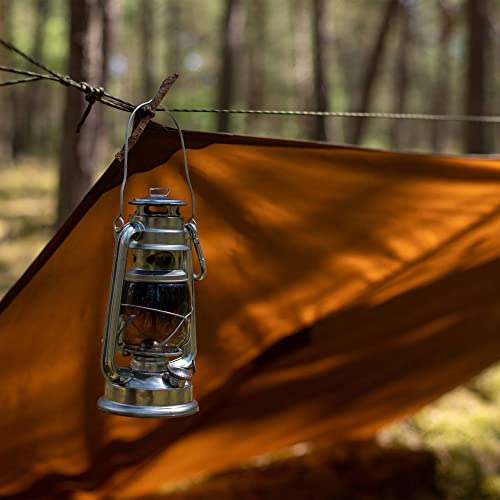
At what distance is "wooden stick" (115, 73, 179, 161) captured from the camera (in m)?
1.52

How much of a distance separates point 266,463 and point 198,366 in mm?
1304

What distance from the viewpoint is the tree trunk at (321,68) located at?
905cm

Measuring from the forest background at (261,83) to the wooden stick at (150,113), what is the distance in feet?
1.04

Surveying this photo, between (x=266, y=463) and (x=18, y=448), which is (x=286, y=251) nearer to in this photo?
(x=18, y=448)

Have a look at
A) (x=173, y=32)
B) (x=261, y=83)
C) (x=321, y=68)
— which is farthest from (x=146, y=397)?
(x=173, y=32)

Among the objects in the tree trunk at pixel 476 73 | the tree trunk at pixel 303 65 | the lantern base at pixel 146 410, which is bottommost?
the lantern base at pixel 146 410

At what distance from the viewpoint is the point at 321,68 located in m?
9.52

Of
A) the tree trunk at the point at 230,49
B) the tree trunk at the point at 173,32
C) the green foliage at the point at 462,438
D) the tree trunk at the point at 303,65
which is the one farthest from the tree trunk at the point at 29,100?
the green foliage at the point at 462,438

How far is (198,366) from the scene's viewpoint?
7.74 feet

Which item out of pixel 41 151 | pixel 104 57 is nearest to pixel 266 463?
pixel 104 57

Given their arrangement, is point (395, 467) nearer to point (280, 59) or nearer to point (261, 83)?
point (261, 83)

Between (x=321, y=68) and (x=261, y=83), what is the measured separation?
1898 centimetres

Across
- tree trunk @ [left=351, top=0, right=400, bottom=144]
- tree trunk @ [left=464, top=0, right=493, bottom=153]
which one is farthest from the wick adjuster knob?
tree trunk @ [left=351, top=0, right=400, bottom=144]

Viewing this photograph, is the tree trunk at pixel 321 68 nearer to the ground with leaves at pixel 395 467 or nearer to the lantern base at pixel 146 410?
the ground with leaves at pixel 395 467
